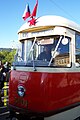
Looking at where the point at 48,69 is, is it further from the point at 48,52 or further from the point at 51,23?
the point at 51,23

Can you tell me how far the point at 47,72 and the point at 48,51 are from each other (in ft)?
2.87

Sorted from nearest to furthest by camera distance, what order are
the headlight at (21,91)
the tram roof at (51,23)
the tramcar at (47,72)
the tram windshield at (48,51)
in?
1. the tramcar at (47,72)
2. the headlight at (21,91)
3. the tram windshield at (48,51)
4. the tram roof at (51,23)

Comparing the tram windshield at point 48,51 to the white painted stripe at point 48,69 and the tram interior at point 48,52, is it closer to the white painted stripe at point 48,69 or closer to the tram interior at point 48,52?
the tram interior at point 48,52

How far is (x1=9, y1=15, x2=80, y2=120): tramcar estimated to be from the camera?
5.30 m

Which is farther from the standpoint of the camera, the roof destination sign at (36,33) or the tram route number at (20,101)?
the roof destination sign at (36,33)

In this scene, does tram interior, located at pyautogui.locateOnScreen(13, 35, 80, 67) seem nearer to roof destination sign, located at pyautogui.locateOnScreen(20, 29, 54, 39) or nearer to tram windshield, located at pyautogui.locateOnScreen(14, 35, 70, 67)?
tram windshield, located at pyautogui.locateOnScreen(14, 35, 70, 67)

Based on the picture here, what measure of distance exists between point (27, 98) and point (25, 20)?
2268 millimetres

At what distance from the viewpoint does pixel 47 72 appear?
17.4 ft

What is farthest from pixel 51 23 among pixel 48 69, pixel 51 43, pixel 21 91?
pixel 21 91

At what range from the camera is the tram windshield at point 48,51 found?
572 centimetres

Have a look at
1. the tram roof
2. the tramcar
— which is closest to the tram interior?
the tramcar

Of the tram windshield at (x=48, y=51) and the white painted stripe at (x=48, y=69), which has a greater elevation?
the tram windshield at (x=48, y=51)

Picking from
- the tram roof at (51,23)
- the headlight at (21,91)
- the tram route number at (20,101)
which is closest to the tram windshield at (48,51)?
the tram roof at (51,23)

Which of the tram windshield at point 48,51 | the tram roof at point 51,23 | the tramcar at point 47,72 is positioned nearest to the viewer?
the tramcar at point 47,72
